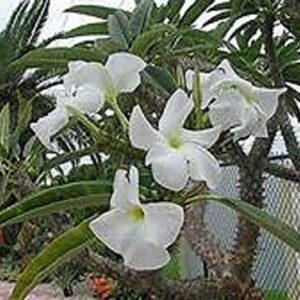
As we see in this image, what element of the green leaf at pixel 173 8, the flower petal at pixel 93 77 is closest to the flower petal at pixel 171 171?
the flower petal at pixel 93 77

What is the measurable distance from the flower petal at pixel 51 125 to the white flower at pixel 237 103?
4.1 inches

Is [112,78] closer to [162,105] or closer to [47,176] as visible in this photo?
[162,105]

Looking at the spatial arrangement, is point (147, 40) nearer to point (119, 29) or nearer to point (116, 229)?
point (119, 29)

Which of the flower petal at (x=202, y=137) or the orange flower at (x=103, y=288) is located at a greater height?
the flower petal at (x=202, y=137)

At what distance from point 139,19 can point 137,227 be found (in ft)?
1.34

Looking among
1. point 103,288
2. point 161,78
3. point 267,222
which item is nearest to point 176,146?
point 267,222

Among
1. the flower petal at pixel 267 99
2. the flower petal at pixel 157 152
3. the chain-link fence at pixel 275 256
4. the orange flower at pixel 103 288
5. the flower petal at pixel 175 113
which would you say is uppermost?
the flower petal at pixel 267 99

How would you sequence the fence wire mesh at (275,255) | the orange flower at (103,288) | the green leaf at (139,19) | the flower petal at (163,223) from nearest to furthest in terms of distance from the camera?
the flower petal at (163,223) < the green leaf at (139,19) < the fence wire mesh at (275,255) < the orange flower at (103,288)

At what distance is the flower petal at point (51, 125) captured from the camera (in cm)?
60

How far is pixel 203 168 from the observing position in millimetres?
520

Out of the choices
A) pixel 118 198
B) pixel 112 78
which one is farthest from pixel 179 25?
pixel 118 198

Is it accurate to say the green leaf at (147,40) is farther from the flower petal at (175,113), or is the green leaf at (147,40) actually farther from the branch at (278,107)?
the flower petal at (175,113)

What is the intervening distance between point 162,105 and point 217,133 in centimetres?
27

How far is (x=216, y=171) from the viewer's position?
522mm
